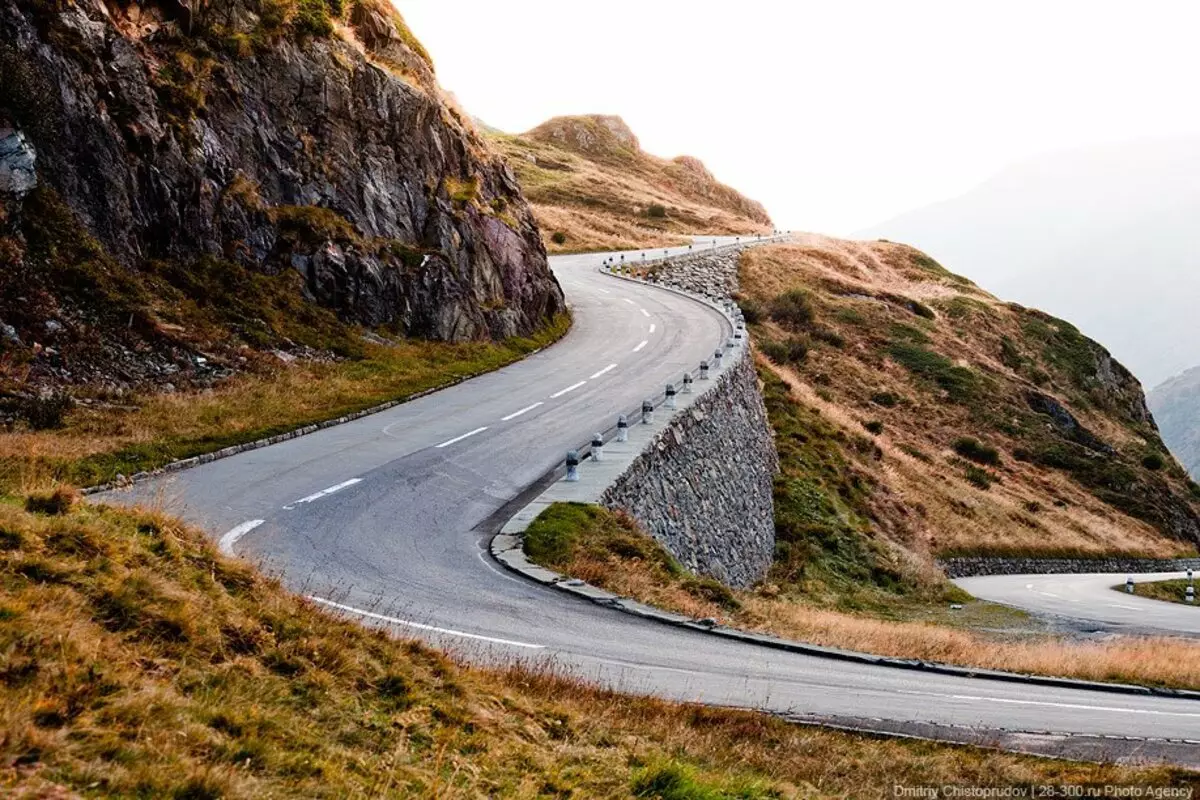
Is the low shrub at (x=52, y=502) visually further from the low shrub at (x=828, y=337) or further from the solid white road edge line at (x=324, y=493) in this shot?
the low shrub at (x=828, y=337)

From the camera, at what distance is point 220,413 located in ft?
63.5

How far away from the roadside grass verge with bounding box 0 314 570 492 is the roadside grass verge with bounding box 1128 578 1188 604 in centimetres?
2646

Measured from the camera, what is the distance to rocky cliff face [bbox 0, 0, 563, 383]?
2008cm

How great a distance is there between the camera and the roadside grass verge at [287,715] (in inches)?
191

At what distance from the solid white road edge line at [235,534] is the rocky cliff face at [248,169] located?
8.19 metres

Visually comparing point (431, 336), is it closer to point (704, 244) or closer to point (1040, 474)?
point (1040, 474)

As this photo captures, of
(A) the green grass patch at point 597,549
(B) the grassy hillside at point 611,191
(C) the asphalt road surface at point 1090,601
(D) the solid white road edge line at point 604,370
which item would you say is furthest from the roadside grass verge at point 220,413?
(B) the grassy hillside at point 611,191

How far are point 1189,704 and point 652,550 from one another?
8220 mm

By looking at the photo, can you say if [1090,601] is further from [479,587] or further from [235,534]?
[235,534]

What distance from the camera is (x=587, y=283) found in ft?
176

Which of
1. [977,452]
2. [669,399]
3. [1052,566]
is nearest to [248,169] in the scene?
[669,399]

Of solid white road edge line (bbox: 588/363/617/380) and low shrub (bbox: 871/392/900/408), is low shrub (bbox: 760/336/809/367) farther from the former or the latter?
solid white road edge line (bbox: 588/363/617/380)

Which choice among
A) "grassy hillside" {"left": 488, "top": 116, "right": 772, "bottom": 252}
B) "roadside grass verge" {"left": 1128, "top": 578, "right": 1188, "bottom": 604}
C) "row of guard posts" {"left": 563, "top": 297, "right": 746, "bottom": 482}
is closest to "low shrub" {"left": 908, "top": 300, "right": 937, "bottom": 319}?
"grassy hillside" {"left": 488, "top": 116, "right": 772, "bottom": 252}

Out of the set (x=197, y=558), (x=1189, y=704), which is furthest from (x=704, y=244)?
(x=197, y=558)
